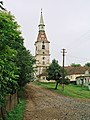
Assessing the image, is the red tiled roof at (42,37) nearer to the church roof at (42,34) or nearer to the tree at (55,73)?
the church roof at (42,34)

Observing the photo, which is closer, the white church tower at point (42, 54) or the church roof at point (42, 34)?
the white church tower at point (42, 54)

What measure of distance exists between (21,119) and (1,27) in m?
10.6

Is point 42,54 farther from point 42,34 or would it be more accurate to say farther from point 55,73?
point 55,73

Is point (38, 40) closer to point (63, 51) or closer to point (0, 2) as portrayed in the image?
point (63, 51)

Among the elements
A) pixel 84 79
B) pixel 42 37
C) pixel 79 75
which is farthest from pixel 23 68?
pixel 42 37

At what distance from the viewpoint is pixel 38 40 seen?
10750 centimetres

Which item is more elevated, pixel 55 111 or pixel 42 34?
pixel 42 34

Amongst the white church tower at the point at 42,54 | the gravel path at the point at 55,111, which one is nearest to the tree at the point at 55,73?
the gravel path at the point at 55,111

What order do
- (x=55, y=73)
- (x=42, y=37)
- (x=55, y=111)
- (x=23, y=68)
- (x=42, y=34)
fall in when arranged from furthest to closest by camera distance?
(x=42, y=34)
(x=42, y=37)
(x=55, y=73)
(x=23, y=68)
(x=55, y=111)

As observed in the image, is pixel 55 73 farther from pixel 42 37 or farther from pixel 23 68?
pixel 42 37

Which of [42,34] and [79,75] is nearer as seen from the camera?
[79,75]

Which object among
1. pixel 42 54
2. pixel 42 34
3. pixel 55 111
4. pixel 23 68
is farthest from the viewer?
pixel 42 34

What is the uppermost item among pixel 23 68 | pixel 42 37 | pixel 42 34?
pixel 42 34

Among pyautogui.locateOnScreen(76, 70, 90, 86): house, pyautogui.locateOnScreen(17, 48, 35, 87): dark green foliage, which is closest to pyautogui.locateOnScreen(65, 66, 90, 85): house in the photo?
pyautogui.locateOnScreen(76, 70, 90, 86): house
